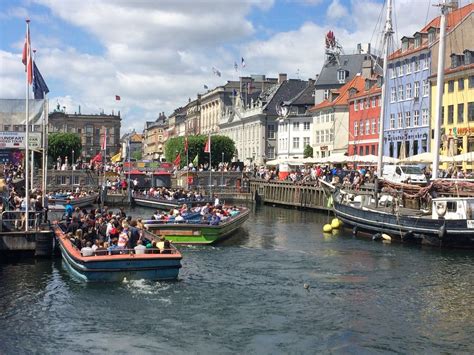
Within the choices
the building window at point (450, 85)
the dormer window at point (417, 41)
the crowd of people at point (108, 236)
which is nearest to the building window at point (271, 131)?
the dormer window at point (417, 41)

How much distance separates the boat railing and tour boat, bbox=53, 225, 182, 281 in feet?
21.5

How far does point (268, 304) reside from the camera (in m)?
24.7

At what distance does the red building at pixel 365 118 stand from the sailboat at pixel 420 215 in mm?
36135

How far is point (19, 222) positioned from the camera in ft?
109

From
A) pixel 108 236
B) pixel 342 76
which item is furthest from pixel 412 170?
pixel 342 76

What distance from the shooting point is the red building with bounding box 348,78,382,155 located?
282ft

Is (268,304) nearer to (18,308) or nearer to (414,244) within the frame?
(18,308)

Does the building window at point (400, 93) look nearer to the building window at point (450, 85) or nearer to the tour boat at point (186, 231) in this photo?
the building window at point (450, 85)

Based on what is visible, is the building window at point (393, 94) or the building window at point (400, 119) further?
the building window at point (393, 94)

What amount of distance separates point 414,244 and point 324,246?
526 centimetres

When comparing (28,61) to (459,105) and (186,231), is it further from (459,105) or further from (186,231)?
(459,105)

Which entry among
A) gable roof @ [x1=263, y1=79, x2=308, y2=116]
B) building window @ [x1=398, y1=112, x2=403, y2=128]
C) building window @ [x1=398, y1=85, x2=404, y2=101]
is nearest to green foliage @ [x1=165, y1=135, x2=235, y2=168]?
gable roof @ [x1=263, y1=79, x2=308, y2=116]

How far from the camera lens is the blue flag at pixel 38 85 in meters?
34.5

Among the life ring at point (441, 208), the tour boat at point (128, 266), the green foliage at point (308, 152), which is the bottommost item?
the tour boat at point (128, 266)
